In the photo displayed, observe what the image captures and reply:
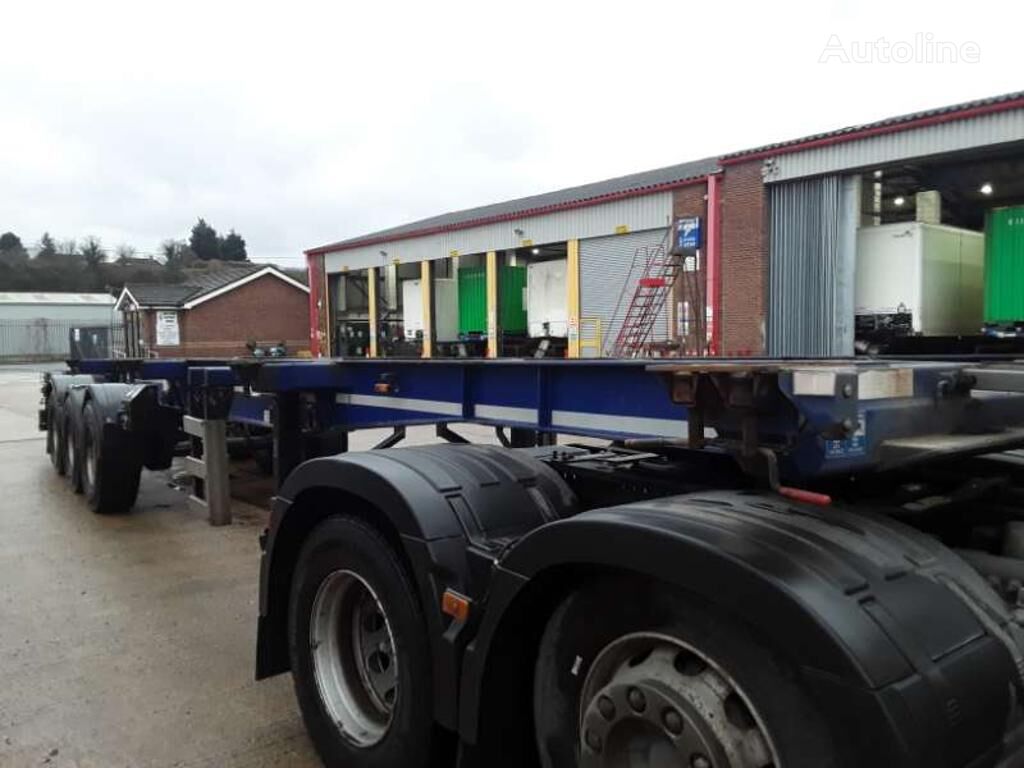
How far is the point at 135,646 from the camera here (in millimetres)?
4477

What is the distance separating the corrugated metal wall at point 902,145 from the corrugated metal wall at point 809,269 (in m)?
0.37

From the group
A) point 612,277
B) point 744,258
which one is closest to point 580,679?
point 744,258

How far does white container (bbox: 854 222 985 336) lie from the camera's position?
54.4ft

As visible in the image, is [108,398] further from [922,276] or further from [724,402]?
[922,276]

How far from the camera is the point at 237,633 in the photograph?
468 cm

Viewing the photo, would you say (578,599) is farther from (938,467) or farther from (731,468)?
(938,467)

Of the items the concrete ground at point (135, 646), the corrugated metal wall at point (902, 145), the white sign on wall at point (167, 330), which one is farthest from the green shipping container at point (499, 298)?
the concrete ground at point (135, 646)

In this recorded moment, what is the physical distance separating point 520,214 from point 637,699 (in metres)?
25.5

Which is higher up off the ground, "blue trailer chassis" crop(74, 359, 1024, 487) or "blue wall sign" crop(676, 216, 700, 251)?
"blue wall sign" crop(676, 216, 700, 251)

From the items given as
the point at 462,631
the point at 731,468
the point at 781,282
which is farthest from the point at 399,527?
the point at 781,282

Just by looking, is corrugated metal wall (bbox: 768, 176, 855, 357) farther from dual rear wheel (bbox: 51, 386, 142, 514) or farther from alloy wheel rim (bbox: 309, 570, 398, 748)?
alloy wheel rim (bbox: 309, 570, 398, 748)

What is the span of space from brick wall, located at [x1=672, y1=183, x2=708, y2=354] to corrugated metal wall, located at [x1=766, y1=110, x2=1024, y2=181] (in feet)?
7.19

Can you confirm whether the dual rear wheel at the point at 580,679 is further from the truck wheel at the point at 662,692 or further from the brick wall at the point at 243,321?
the brick wall at the point at 243,321

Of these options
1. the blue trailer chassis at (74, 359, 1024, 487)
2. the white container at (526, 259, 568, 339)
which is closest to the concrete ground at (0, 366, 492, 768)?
the blue trailer chassis at (74, 359, 1024, 487)
